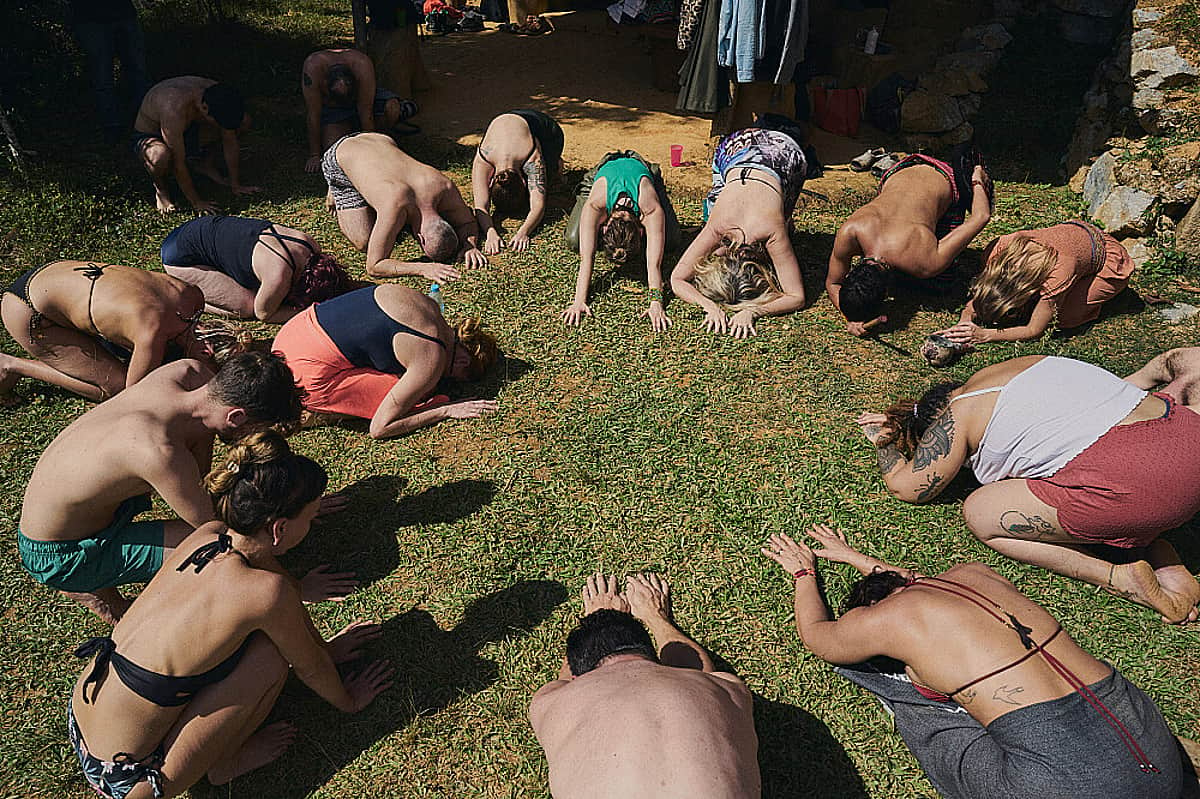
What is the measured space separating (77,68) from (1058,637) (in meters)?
9.89

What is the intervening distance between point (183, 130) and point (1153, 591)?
7.10m

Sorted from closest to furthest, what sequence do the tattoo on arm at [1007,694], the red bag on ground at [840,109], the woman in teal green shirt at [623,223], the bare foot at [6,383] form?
the tattoo on arm at [1007,694], the bare foot at [6,383], the woman in teal green shirt at [623,223], the red bag on ground at [840,109]

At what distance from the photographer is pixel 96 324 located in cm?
393

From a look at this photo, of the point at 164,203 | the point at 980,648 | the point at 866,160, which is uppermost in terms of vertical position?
the point at 866,160

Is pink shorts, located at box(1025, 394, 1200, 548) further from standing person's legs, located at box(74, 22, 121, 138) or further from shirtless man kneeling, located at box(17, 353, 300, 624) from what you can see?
standing person's legs, located at box(74, 22, 121, 138)

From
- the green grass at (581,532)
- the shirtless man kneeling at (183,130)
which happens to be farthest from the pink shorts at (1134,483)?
the shirtless man kneeling at (183,130)

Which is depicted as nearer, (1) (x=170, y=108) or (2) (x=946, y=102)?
(1) (x=170, y=108)

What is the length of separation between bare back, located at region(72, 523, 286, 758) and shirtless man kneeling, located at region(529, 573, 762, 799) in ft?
3.32

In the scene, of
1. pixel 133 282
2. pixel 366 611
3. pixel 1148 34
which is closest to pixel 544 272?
pixel 133 282

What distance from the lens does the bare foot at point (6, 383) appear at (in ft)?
13.7

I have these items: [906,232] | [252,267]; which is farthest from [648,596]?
[252,267]

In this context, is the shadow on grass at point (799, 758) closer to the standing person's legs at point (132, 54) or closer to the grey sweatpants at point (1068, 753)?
the grey sweatpants at point (1068, 753)

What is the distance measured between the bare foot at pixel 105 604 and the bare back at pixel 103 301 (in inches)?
55.0

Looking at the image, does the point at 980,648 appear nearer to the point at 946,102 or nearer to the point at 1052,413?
the point at 1052,413
